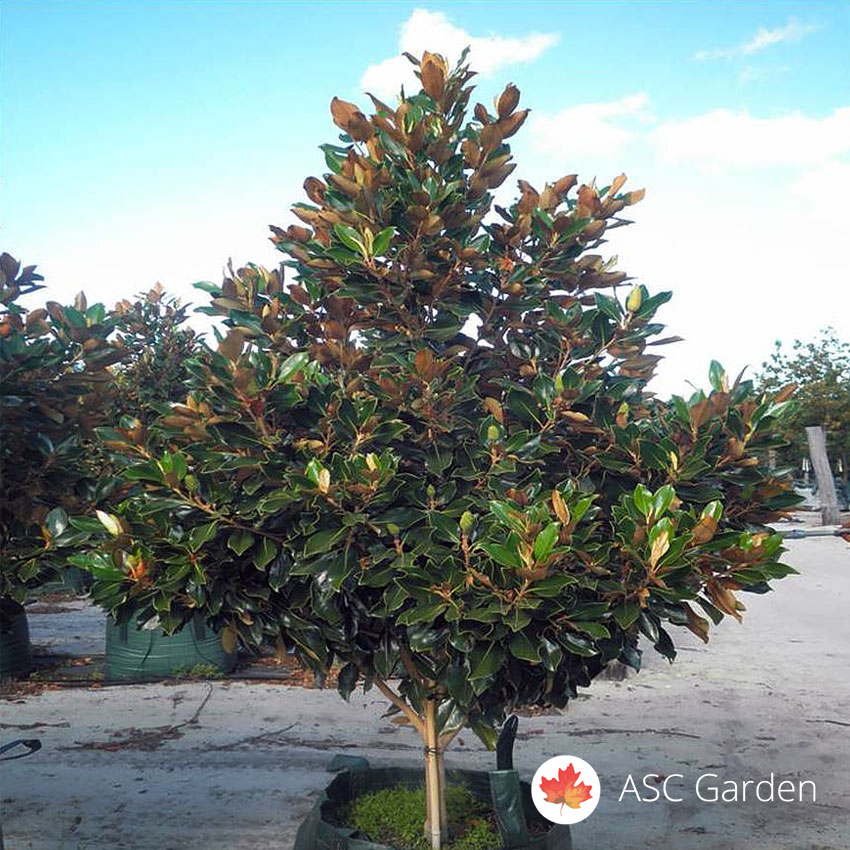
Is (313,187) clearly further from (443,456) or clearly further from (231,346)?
(443,456)

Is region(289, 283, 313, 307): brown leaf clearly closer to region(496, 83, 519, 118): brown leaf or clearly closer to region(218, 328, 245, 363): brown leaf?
region(218, 328, 245, 363): brown leaf

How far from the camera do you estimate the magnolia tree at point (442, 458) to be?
2762mm

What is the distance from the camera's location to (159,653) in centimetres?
856

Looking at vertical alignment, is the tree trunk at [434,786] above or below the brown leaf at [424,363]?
below

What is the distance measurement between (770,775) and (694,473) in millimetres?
4051

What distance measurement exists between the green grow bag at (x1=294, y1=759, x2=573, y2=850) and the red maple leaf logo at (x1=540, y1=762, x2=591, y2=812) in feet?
0.49

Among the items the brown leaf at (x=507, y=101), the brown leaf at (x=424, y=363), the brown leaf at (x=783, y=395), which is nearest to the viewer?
the brown leaf at (x=424, y=363)

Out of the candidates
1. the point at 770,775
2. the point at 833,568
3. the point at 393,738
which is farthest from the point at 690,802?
the point at 833,568

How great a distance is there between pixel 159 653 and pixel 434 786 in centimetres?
565

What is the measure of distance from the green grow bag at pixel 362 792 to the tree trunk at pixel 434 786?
206mm

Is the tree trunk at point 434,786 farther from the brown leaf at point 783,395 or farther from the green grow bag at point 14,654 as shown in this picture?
the green grow bag at point 14,654

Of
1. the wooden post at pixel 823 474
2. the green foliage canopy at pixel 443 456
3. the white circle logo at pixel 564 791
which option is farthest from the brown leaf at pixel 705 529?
the wooden post at pixel 823 474

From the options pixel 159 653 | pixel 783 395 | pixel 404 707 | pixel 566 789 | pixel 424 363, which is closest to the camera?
pixel 424 363

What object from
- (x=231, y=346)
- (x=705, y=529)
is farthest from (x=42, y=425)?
(x=705, y=529)
